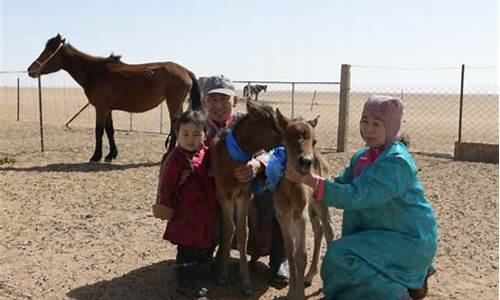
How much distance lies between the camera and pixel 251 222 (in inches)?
187

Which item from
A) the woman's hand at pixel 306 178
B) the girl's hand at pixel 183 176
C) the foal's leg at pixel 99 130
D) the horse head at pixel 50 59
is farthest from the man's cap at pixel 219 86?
the horse head at pixel 50 59

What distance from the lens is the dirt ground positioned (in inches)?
170

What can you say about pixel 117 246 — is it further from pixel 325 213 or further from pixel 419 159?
pixel 419 159

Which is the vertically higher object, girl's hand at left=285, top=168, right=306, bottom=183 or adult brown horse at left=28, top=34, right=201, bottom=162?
adult brown horse at left=28, top=34, right=201, bottom=162

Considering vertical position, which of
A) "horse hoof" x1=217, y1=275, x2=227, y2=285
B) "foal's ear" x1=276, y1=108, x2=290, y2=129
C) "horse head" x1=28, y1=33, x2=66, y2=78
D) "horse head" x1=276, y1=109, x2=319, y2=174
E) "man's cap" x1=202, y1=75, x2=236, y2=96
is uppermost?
"horse head" x1=28, y1=33, x2=66, y2=78

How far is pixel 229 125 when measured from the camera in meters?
4.43

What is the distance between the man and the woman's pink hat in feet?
4.35

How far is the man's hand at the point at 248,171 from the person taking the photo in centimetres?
395

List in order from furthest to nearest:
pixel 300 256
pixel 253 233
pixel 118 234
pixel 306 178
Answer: pixel 118 234, pixel 253 233, pixel 300 256, pixel 306 178

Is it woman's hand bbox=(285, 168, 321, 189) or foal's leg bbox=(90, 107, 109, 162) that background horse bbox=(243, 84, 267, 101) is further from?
woman's hand bbox=(285, 168, 321, 189)

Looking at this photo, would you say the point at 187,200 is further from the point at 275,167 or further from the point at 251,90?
the point at 251,90

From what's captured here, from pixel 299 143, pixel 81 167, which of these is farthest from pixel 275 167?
pixel 81 167

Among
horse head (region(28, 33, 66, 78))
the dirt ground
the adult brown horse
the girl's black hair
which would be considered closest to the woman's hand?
the girl's black hair

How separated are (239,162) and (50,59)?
7.64 m
